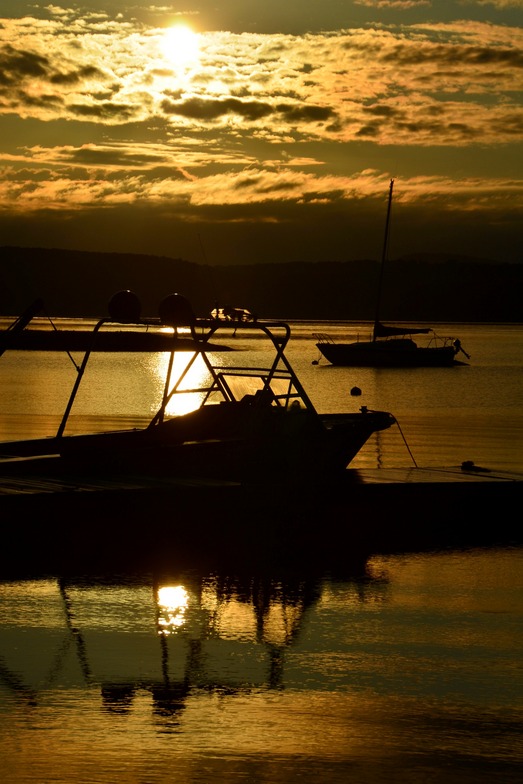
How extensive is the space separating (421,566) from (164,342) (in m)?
130

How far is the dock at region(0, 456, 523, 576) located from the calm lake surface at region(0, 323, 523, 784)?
1.59 ft

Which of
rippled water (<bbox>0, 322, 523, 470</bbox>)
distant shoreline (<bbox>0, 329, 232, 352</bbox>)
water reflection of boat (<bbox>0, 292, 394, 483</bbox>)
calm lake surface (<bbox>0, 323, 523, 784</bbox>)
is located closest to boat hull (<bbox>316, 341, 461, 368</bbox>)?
rippled water (<bbox>0, 322, 523, 470</bbox>)

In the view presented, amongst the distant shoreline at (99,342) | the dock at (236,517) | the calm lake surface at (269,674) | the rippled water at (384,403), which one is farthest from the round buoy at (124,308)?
the distant shoreline at (99,342)

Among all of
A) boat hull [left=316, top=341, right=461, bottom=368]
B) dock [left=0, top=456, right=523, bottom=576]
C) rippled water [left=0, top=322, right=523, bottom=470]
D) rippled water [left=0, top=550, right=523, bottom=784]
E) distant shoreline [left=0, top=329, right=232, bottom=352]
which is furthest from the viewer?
distant shoreline [left=0, top=329, right=232, bottom=352]

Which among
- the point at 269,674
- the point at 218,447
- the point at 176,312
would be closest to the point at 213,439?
the point at 218,447

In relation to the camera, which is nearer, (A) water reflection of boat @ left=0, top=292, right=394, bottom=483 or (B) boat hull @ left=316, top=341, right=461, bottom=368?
(A) water reflection of boat @ left=0, top=292, right=394, bottom=483

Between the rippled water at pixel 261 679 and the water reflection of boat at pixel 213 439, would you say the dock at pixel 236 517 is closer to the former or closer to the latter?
the water reflection of boat at pixel 213 439

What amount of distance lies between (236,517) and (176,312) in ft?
9.98

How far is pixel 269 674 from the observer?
8.55 meters

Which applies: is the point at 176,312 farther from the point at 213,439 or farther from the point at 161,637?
the point at 161,637

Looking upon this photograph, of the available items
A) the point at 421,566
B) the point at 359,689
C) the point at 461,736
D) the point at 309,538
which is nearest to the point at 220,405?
the point at 309,538

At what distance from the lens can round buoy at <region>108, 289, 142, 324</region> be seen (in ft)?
48.6

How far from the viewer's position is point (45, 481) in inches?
538

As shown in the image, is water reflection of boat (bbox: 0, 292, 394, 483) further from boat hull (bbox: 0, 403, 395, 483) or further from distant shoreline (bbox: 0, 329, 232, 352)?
distant shoreline (bbox: 0, 329, 232, 352)
